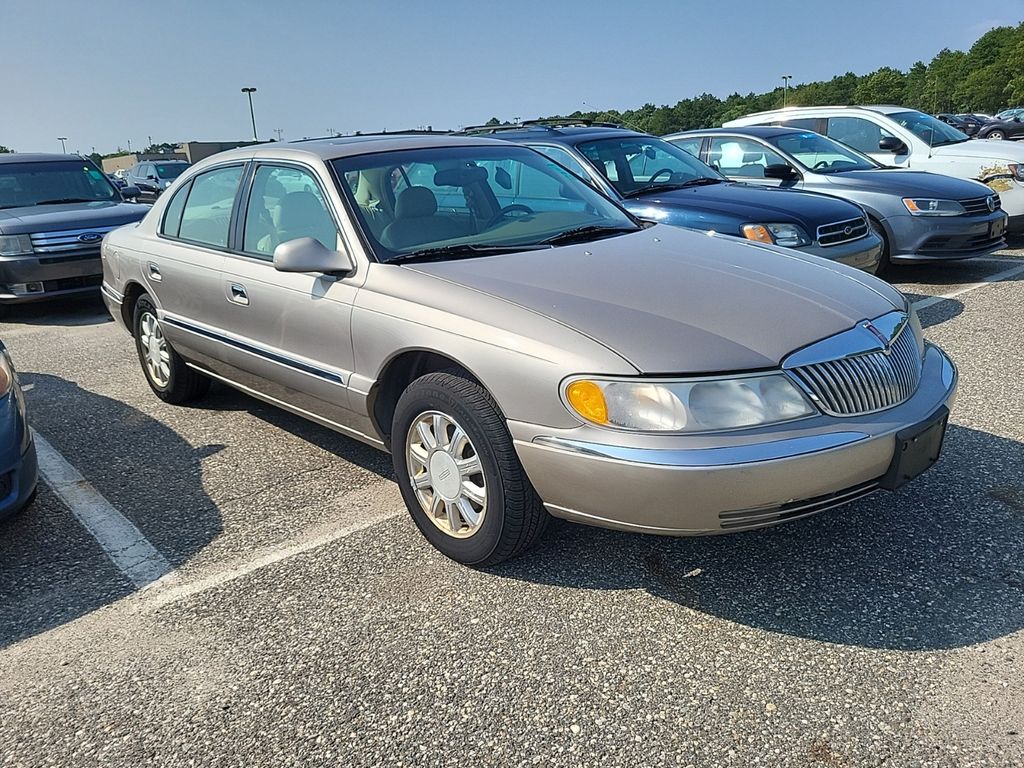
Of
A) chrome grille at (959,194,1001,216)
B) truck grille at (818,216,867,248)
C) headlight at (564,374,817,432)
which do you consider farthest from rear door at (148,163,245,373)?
chrome grille at (959,194,1001,216)

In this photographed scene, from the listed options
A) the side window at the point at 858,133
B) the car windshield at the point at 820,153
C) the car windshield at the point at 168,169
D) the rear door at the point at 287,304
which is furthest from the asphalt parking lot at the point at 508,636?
the car windshield at the point at 168,169

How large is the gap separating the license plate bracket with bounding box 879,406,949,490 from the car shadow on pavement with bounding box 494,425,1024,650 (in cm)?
39

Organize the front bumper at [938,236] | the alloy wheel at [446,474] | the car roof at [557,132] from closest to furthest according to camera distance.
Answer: the alloy wheel at [446,474]
the car roof at [557,132]
the front bumper at [938,236]

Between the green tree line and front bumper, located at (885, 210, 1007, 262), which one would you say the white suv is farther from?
the green tree line

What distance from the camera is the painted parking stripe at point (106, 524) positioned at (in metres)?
3.33

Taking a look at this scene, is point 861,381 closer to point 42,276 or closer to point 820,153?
point 820,153

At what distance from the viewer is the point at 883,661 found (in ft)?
8.36

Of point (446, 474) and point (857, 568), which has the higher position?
point (446, 474)

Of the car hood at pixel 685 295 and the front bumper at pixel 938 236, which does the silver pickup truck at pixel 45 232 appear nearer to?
the car hood at pixel 685 295

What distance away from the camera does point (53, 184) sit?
944cm

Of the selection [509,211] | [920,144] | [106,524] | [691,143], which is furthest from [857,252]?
[106,524]

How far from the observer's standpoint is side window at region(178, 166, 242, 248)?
4375 millimetres

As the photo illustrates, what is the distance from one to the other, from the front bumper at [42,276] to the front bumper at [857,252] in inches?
261

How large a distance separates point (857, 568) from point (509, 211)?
2115 millimetres
